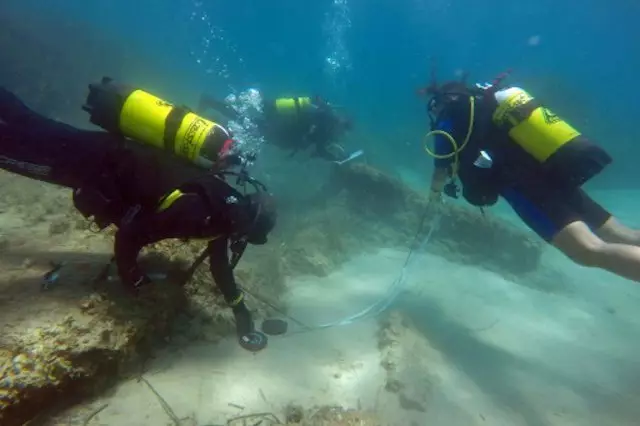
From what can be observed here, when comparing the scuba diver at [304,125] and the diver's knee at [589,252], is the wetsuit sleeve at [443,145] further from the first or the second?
the scuba diver at [304,125]

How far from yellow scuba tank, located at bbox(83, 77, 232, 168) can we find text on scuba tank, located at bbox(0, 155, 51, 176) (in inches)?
24.5

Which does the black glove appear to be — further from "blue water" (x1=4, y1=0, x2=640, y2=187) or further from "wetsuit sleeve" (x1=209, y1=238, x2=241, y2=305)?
"blue water" (x1=4, y1=0, x2=640, y2=187)

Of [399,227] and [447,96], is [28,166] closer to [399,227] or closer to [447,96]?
[447,96]

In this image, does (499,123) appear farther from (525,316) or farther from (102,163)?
(102,163)

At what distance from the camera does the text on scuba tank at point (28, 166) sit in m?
3.64

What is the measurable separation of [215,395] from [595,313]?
6904mm

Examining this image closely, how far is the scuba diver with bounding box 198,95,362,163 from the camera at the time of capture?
9.04 metres

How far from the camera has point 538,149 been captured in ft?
14.4

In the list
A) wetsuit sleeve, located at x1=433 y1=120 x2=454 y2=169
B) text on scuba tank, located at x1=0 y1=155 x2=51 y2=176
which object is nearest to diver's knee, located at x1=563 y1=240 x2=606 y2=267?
wetsuit sleeve, located at x1=433 y1=120 x2=454 y2=169

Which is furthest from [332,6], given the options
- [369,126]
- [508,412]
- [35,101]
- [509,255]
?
[508,412]

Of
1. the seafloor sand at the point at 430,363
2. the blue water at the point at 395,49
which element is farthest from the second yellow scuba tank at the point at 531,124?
the blue water at the point at 395,49

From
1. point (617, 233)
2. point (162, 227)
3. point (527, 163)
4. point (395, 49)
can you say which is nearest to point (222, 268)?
point (162, 227)

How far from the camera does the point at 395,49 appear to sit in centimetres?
11412

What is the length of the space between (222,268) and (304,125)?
560 centimetres
